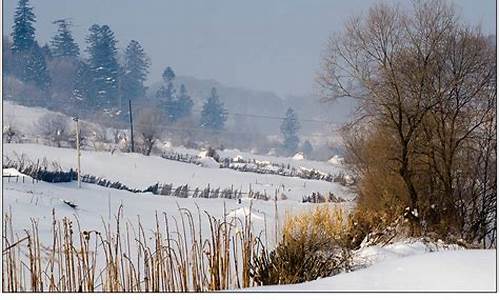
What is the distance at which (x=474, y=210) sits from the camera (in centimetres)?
482

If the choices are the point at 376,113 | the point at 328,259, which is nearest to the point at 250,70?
the point at 328,259

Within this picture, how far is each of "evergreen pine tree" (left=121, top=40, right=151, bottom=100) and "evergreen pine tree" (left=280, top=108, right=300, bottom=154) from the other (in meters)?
0.83

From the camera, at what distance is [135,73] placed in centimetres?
385

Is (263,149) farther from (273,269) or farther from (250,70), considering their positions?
(273,269)

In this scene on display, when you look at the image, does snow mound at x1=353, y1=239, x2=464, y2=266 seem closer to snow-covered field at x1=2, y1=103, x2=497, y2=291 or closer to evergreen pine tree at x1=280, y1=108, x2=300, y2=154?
snow-covered field at x1=2, y1=103, x2=497, y2=291

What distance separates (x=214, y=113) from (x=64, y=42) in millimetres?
911

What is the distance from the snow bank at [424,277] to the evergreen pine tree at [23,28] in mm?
1929

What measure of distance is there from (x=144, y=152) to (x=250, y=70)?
822 millimetres

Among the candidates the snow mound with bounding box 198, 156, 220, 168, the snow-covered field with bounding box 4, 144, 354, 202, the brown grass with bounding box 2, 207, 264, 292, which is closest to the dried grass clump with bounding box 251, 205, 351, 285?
the snow-covered field with bounding box 4, 144, 354, 202

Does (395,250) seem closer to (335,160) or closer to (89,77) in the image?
(335,160)

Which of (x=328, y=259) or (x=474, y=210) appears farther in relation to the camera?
(x=474, y=210)

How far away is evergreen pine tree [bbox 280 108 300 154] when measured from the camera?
3844mm

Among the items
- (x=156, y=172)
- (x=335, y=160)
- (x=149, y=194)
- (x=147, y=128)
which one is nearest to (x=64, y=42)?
(x=147, y=128)

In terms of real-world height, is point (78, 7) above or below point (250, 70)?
above
